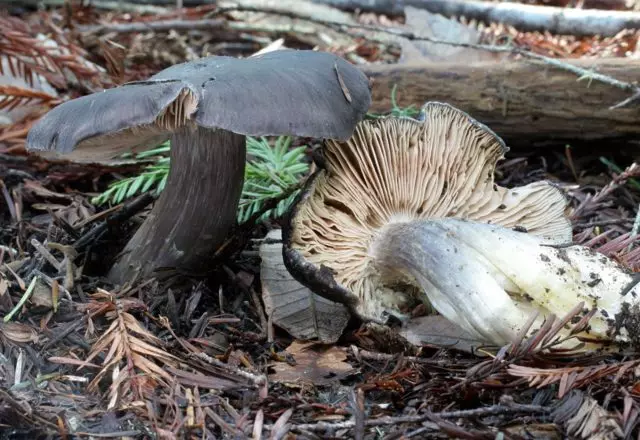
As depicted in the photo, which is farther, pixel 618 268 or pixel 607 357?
pixel 618 268

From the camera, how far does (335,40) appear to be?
14.4 ft

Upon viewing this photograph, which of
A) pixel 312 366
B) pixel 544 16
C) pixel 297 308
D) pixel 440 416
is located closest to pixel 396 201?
pixel 297 308

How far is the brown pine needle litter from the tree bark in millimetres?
93

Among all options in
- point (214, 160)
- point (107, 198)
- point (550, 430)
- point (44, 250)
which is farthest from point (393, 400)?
point (107, 198)

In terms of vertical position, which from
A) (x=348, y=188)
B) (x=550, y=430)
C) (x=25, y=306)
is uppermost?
(x=348, y=188)

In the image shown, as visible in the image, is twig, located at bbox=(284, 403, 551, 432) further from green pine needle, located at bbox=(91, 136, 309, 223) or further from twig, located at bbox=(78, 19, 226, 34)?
twig, located at bbox=(78, 19, 226, 34)

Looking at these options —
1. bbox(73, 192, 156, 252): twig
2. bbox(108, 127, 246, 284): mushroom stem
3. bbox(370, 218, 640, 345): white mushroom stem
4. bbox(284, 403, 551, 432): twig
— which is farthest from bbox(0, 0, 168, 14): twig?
bbox(284, 403, 551, 432): twig

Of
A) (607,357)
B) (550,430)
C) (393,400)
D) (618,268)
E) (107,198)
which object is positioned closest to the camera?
(550,430)

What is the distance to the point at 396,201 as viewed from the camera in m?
2.26

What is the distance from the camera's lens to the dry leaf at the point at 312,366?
179 centimetres

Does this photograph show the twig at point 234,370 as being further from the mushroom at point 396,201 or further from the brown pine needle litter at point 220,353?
the mushroom at point 396,201

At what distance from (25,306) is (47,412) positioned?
22.5 inches

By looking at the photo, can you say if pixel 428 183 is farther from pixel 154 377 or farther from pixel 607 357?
pixel 154 377

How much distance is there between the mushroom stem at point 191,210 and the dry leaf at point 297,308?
211mm
